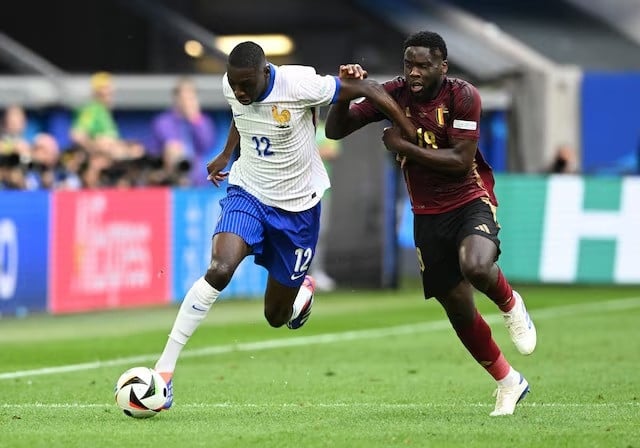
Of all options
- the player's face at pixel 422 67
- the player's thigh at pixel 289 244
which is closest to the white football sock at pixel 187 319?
the player's thigh at pixel 289 244

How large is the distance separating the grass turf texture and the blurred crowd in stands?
171cm

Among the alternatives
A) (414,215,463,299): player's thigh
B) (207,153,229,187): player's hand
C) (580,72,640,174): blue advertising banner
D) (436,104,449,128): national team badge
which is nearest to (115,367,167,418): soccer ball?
(207,153,229,187): player's hand

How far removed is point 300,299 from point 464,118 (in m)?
2.18

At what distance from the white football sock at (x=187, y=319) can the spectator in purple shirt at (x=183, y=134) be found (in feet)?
37.9

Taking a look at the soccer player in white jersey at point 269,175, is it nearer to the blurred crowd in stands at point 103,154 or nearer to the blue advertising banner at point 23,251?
the blue advertising banner at point 23,251

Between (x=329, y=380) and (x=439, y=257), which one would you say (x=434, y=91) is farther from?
(x=329, y=380)

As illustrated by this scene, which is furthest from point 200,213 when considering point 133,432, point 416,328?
point 133,432

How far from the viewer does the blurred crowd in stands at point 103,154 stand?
61.0 ft

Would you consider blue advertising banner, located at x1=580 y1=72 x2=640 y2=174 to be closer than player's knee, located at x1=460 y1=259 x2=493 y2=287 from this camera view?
No

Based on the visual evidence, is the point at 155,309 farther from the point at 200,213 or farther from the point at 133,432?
the point at 133,432

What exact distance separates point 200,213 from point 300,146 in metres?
10.6

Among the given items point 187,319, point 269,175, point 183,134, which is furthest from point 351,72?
point 183,134

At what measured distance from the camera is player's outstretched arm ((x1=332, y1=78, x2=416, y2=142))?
928 centimetres

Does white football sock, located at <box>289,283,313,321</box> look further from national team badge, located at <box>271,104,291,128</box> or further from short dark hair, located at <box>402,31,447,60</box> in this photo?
short dark hair, located at <box>402,31,447,60</box>
